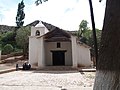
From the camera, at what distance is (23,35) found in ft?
126

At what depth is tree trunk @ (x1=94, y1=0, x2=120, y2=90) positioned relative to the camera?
3.05m

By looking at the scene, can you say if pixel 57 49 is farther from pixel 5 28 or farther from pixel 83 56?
pixel 5 28

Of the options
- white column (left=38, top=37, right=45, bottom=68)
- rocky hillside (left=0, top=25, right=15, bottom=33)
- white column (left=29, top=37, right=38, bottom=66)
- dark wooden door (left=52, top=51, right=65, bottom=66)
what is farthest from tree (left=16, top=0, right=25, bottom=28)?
white column (left=38, top=37, right=45, bottom=68)

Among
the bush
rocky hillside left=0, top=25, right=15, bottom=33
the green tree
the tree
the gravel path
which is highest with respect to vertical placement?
the tree

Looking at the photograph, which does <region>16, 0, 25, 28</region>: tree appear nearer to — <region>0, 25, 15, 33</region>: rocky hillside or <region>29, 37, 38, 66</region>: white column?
<region>0, 25, 15, 33</region>: rocky hillside

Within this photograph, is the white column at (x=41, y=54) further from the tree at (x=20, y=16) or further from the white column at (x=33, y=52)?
the tree at (x=20, y=16)

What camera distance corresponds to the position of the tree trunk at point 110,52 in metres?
3.05

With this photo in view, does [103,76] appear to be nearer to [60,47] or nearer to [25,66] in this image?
[25,66]

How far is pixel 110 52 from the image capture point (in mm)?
3223

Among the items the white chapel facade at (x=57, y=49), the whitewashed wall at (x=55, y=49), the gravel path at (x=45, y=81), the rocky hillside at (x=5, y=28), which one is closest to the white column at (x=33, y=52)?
the white chapel facade at (x=57, y=49)

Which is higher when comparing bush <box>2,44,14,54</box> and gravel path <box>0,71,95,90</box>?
bush <box>2,44,14,54</box>

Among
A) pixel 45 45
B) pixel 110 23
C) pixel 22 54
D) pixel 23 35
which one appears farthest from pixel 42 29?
pixel 110 23

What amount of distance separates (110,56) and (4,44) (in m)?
41.9

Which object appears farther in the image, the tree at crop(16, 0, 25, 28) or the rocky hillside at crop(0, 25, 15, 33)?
the tree at crop(16, 0, 25, 28)
